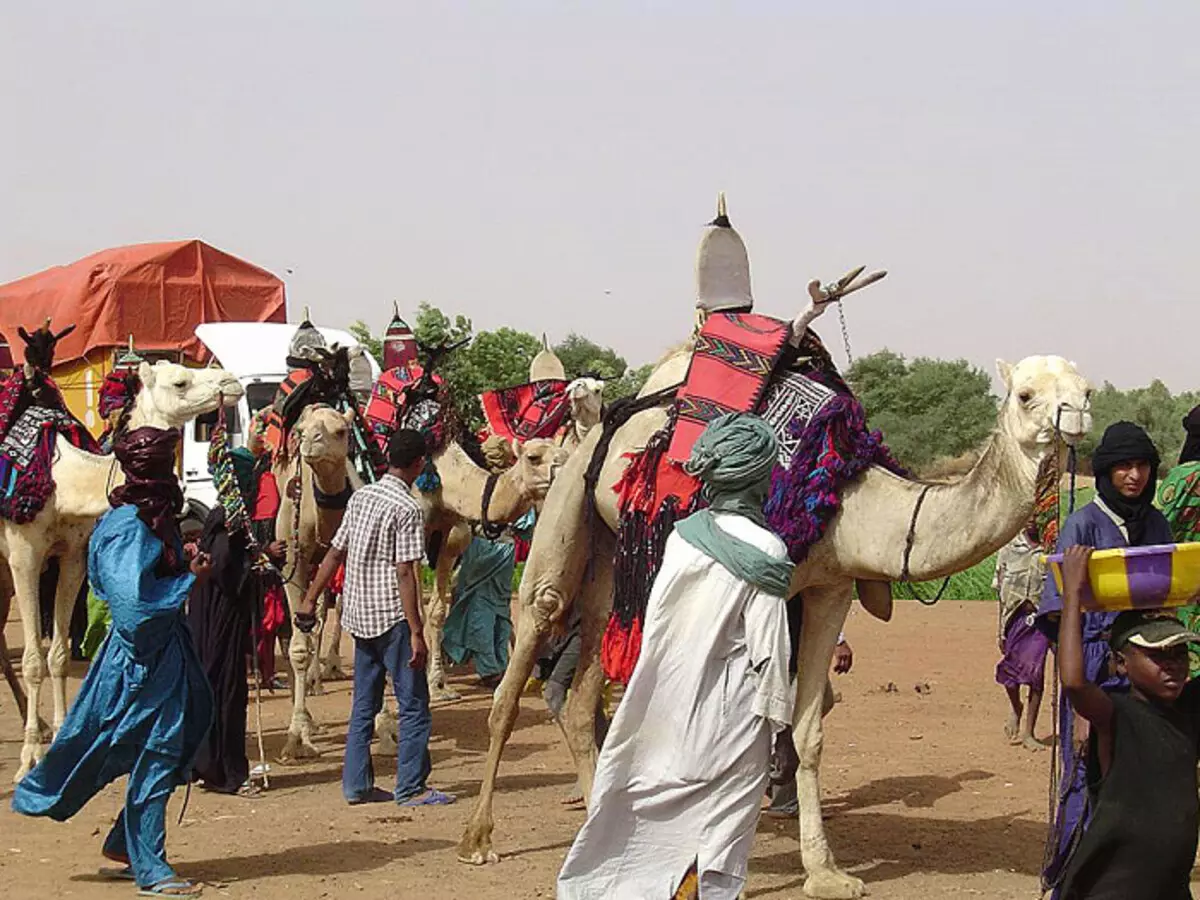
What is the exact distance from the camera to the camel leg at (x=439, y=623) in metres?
13.1

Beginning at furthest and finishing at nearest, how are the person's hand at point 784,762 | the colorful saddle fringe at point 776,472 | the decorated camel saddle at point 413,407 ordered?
the decorated camel saddle at point 413,407 → the person's hand at point 784,762 → the colorful saddle fringe at point 776,472

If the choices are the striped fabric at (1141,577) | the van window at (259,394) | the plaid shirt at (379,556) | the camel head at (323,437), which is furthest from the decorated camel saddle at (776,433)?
the van window at (259,394)

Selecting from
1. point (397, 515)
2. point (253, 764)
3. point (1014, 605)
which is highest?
point (397, 515)

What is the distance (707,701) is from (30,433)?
264 inches

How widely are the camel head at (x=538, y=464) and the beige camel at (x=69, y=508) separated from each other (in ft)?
6.60

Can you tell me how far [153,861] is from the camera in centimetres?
714

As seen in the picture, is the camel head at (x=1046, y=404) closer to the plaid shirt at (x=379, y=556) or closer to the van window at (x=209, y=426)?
the plaid shirt at (x=379, y=556)

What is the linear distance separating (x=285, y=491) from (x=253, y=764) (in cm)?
193

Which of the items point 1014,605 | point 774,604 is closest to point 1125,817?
point 774,604

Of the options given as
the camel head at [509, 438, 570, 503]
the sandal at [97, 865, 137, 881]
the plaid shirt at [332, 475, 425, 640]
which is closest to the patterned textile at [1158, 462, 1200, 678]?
the plaid shirt at [332, 475, 425, 640]

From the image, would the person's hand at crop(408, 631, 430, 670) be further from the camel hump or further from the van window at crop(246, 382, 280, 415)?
the van window at crop(246, 382, 280, 415)

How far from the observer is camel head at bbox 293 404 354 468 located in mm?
10828

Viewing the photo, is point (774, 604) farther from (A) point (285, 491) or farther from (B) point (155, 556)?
(A) point (285, 491)

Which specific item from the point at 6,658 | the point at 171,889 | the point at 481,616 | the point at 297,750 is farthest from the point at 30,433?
the point at 481,616
